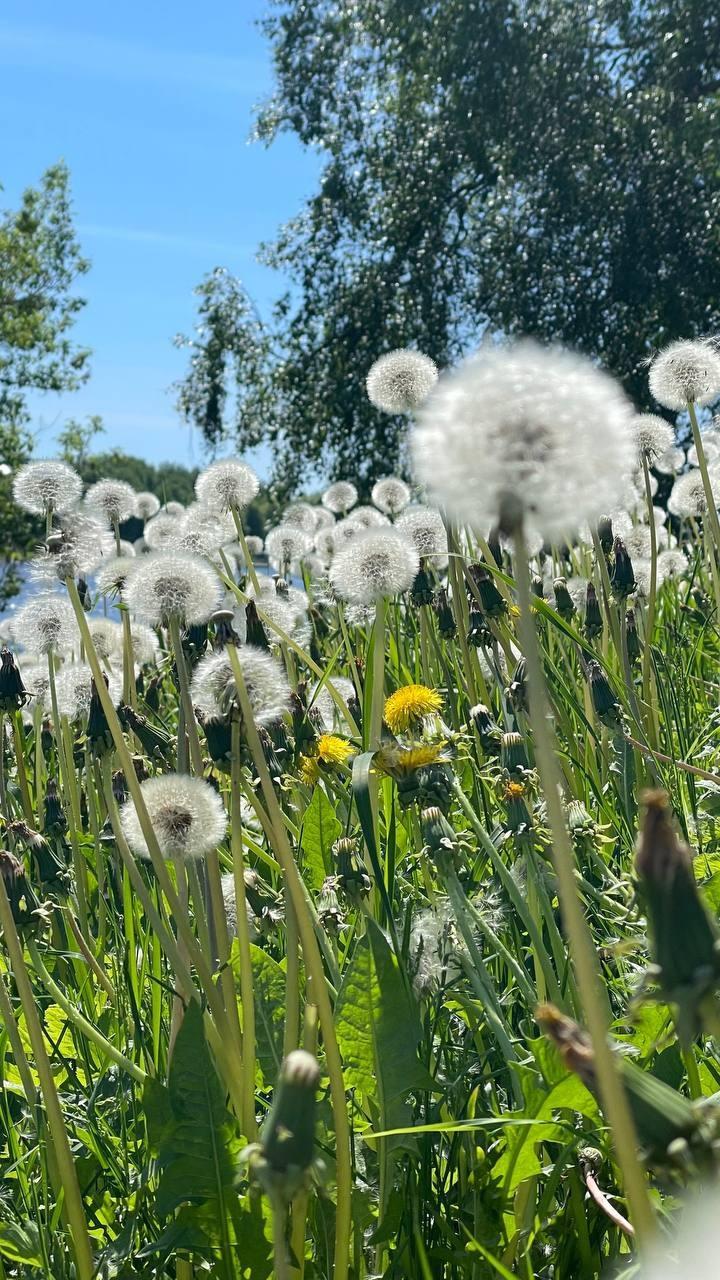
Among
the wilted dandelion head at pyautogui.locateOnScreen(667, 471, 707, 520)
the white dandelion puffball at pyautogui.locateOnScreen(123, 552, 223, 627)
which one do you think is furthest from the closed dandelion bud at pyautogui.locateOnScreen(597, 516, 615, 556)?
the white dandelion puffball at pyautogui.locateOnScreen(123, 552, 223, 627)

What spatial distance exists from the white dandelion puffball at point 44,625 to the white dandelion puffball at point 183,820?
1.11 metres

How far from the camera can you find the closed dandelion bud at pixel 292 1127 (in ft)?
2.45

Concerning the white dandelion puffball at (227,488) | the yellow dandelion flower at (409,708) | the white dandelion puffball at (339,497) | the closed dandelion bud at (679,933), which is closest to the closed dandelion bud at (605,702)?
the yellow dandelion flower at (409,708)

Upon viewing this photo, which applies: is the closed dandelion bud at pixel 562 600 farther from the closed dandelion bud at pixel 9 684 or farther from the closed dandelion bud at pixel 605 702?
the closed dandelion bud at pixel 9 684

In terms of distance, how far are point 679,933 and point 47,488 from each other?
1.63 meters

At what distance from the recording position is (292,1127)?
758mm

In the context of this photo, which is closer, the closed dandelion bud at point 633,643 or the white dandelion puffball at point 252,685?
the white dandelion puffball at point 252,685

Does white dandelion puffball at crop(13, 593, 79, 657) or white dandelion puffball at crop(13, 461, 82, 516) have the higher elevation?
white dandelion puffball at crop(13, 461, 82, 516)

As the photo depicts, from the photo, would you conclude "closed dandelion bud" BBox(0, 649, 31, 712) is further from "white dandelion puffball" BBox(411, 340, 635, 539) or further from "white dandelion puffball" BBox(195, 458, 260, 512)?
"white dandelion puffball" BBox(411, 340, 635, 539)

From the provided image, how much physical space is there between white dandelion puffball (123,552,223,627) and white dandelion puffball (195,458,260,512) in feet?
3.51

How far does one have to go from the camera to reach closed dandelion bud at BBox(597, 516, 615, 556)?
103 inches

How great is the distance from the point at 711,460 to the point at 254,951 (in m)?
3.83

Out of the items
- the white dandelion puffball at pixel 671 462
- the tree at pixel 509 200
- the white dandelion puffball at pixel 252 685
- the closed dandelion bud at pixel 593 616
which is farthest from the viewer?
the tree at pixel 509 200

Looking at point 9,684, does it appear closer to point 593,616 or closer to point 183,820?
point 183,820
